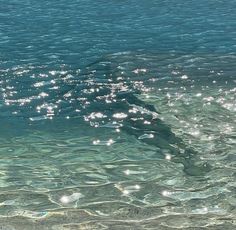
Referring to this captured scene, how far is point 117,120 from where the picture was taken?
50.2 ft

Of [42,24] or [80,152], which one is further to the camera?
[42,24]

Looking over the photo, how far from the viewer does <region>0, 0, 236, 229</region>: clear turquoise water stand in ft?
35.0

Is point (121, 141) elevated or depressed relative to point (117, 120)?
depressed

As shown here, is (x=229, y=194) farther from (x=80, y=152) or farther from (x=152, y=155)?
(x=80, y=152)

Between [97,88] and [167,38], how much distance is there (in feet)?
21.0

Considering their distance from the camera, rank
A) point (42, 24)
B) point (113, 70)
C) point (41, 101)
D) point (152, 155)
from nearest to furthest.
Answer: point (152, 155), point (41, 101), point (113, 70), point (42, 24)

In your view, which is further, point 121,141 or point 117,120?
point 117,120

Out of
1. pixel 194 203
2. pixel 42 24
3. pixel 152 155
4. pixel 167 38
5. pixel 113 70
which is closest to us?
pixel 194 203

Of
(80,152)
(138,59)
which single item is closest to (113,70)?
(138,59)

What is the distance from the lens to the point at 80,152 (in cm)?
1342

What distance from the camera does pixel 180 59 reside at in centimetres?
2008

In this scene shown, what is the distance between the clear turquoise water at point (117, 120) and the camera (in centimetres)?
1068

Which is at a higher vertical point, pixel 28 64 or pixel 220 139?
pixel 28 64

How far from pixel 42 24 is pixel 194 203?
15727 mm
